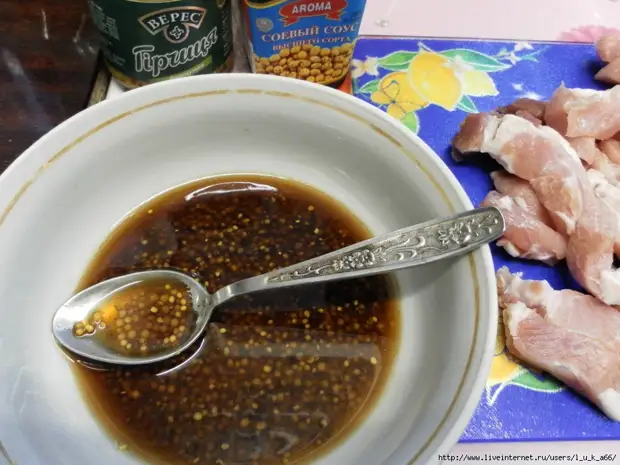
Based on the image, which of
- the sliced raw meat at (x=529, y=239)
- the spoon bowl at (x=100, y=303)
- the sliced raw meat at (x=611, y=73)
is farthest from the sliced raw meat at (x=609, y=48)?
the spoon bowl at (x=100, y=303)

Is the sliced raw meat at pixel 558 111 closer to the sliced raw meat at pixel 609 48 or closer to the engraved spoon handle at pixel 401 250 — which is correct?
the sliced raw meat at pixel 609 48

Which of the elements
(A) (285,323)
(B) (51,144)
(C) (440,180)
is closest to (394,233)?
(C) (440,180)

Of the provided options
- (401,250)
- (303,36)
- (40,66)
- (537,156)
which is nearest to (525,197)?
(537,156)

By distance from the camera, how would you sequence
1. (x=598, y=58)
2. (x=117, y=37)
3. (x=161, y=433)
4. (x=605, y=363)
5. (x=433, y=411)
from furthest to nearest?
(x=598, y=58) < (x=117, y=37) < (x=605, y=363) < (x=161, y=433) < (x=433, y=411)

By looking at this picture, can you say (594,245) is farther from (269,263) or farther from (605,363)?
(269,263)

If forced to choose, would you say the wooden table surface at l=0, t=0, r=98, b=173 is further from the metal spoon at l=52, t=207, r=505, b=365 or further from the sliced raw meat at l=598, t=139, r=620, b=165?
the sliced raw meat at l=598, t=139, r=620, b=165

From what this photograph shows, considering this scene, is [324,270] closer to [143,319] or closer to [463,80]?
[143,319]
